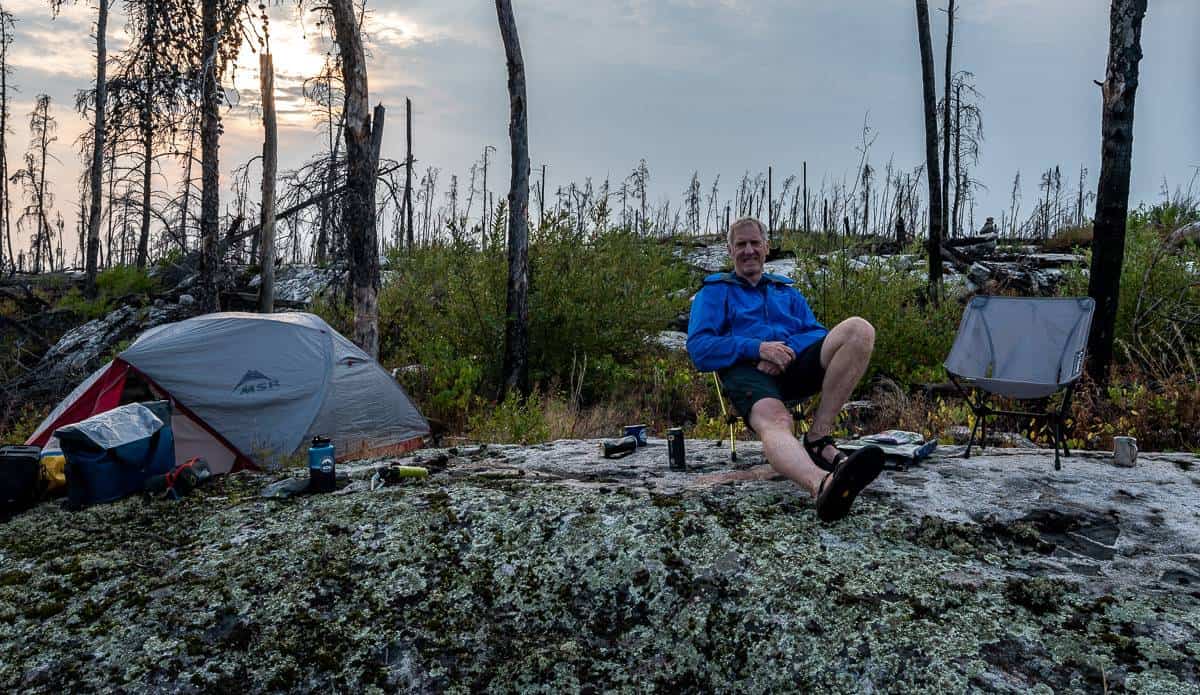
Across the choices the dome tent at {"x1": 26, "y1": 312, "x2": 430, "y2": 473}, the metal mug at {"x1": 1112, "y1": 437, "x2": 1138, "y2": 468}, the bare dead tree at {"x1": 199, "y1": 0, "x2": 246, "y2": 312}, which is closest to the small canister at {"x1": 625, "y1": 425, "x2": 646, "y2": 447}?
the metal mug at {"x1": 1112, "y1": 437, "x2": 1138, "y2": 468}

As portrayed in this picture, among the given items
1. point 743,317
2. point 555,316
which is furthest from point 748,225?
point 555,316

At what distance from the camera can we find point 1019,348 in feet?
14.9

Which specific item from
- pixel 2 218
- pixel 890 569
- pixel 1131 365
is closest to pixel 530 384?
pixel 1131 365

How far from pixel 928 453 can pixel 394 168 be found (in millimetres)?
8297

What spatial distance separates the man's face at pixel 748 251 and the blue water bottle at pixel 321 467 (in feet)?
7.72

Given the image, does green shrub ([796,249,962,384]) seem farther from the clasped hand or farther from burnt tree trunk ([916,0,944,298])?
the clasped hand

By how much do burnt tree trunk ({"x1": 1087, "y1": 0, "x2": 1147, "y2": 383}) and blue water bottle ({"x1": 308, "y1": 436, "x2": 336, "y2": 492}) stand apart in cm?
682

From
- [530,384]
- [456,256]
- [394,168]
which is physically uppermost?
[394,168]

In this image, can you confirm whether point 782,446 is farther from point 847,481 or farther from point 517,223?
point 517,223

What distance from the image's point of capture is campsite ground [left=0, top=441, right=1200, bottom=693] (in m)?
2.18

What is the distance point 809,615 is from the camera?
234cm

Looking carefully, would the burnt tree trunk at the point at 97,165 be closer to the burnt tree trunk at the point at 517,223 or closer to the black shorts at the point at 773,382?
the burnt tree trunk at the point at 517,223

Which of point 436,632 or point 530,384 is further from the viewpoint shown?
point 530,384

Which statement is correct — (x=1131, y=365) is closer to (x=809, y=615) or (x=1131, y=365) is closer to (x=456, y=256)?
(x=809, y=615)
